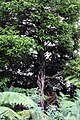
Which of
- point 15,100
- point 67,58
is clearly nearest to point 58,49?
point 67,58

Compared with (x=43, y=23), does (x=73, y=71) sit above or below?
below

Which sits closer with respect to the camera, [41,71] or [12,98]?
[12,98]

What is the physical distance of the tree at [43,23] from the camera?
4977 mm

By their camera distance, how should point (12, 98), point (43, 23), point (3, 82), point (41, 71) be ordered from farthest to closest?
point (41, 71)
point (43, 23)
point (3, 82)
point (12, 98)

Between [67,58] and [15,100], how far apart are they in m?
1.54

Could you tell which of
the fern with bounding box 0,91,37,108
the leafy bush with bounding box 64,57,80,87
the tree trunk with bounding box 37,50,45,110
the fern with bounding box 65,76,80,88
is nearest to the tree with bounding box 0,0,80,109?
the tree trunk with bounding box 37,50,45,110

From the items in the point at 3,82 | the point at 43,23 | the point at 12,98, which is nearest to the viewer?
the point at 12,98

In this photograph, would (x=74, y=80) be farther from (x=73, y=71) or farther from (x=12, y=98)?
(x=12, y=98)

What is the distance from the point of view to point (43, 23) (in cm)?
503

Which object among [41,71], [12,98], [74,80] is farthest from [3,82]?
[74,80]

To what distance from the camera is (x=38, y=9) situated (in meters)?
5.02

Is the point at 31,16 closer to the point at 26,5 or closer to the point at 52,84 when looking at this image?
the point at 26,5

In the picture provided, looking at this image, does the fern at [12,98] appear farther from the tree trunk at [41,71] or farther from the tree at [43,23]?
the tree trunk at [41,71]

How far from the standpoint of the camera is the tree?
4.98 metres
